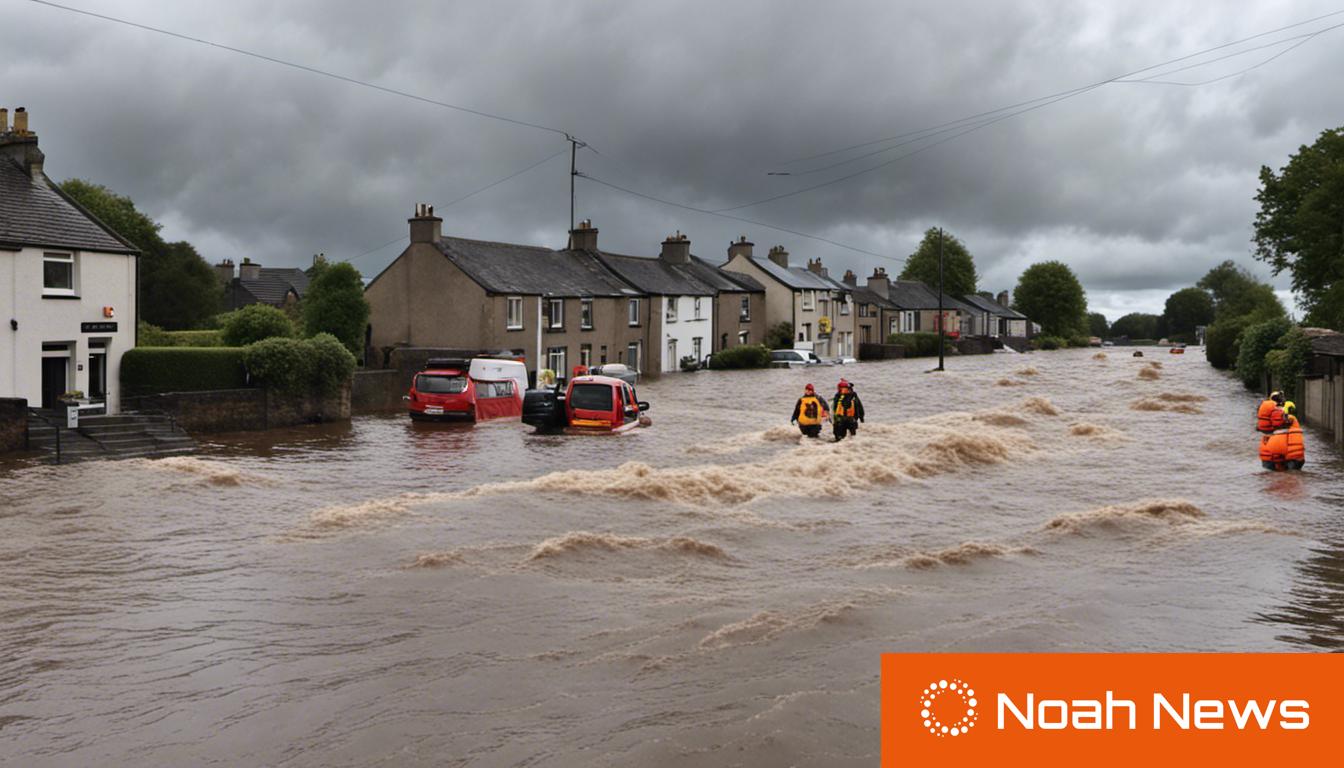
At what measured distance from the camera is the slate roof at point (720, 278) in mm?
71750

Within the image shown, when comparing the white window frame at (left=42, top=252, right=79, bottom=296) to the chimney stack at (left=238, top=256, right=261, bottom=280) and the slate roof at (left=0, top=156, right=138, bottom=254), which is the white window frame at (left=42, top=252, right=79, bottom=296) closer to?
the slate roof at (left=0, top=156, right=138, bottom=254)

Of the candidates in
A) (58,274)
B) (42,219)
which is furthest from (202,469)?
(42,219)

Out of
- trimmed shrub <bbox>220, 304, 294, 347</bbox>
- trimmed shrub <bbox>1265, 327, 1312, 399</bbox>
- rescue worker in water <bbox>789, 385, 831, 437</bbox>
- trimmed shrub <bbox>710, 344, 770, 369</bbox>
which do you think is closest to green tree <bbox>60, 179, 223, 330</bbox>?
trimmed shrub <bbox>220, 304, 294, 347</bbox>

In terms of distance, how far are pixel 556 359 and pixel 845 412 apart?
2529cm

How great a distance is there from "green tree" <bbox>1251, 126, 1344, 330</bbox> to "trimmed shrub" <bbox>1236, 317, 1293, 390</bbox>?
3.64 m

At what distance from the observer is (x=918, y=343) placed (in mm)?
88688

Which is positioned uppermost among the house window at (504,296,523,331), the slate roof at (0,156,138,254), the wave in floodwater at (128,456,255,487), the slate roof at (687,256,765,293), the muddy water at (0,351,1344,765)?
the slate roof at (687,256,765,293)

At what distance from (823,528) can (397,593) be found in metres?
7.56

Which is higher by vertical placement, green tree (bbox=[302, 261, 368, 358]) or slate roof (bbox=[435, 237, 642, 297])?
slate roof (bbox=[435, 237, 642, 297])

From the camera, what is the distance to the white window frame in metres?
28.9

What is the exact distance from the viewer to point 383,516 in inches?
766

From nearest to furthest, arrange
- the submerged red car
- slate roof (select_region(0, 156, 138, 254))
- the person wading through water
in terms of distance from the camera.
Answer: slate roof (select_region(0, 156, 138, 254)) < the person wading through water < the submerged red car

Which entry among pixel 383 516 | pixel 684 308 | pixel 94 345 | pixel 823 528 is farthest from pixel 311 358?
pixel 684 308

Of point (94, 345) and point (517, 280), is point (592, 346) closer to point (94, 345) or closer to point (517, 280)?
point (517, 280)
